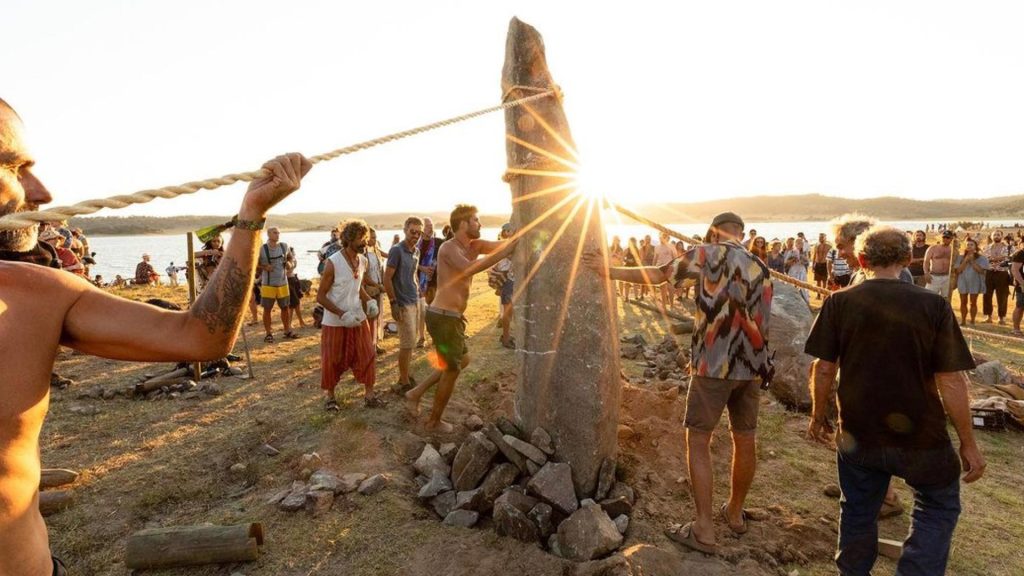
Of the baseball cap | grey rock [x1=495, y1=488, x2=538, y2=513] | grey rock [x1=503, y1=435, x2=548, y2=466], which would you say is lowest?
grey rock [x1=495, y1=488, x2=538, y2=513]

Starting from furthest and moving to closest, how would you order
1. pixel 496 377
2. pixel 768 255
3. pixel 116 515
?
pixel 768 255
pixel 496 377
pixel 116 515

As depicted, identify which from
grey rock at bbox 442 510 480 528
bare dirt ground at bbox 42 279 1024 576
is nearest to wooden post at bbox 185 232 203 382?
bare dirt ground at bbox 42 279 1024 576

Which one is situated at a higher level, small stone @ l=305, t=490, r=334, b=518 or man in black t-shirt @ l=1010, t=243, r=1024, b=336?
man in black t-shirt @ l=1010, t=243, r=1024, b=336

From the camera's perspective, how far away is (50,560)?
1.63m

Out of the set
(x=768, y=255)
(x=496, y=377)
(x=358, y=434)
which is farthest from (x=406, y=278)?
(x=768, y=255)

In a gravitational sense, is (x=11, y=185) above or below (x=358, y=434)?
above

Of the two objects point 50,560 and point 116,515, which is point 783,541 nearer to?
point 50,560

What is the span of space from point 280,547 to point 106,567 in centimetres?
114

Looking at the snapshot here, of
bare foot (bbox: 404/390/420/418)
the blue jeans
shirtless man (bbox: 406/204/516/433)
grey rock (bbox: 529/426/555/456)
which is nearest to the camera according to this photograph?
the blue jeans

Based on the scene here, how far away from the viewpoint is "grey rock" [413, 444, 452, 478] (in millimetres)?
4703

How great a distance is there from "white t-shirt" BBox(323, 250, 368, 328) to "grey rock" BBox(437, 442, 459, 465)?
6.60 ft

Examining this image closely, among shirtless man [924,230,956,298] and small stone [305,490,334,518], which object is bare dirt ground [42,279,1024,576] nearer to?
small stone [305,490,334,518]

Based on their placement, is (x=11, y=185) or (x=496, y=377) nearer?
(x=11, y=185)

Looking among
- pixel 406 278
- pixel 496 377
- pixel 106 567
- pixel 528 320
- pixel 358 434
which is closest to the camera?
pixel 106 567
